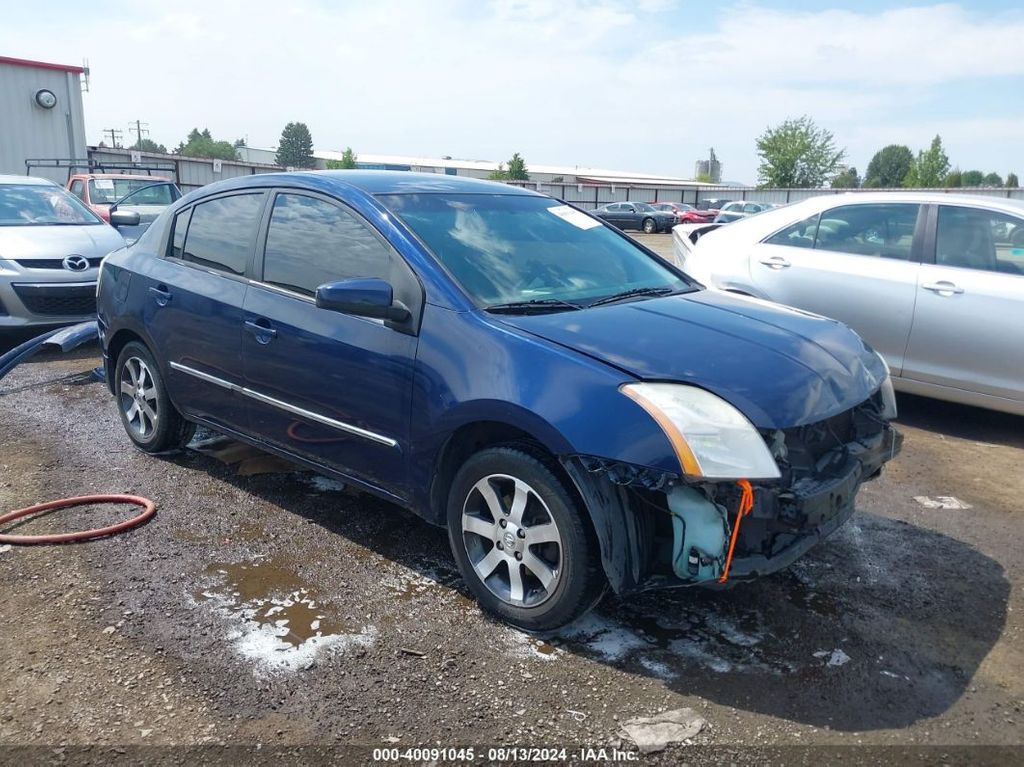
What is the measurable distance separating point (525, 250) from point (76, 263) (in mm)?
6097

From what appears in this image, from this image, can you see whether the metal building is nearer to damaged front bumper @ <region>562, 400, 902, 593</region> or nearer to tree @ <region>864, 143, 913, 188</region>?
damaged front bumper @ <region>562, 400, 902, 593</region>

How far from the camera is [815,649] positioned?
312 centimetres

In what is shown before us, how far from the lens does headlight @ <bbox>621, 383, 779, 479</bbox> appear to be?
2.78m

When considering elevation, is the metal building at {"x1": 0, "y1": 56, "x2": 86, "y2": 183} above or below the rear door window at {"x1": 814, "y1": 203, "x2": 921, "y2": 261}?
above

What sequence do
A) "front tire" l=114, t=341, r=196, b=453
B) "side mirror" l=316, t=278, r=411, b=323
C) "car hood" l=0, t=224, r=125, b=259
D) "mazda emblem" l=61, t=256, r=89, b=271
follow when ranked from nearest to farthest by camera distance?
"side mirror" l=316, t=278, r=411, b=323 → "front tire" l=114, t=341, r=196, b=453 → "car hood" l=0, t=224, r=125, b=259 → "mazda emblem" l=61, t=256, r=89, b=271

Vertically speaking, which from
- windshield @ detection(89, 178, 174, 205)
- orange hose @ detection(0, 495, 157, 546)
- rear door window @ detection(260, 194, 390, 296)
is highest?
windshield @ detection(89, 178, 174, 205)

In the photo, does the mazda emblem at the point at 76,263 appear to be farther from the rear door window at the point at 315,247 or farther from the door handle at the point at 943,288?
the door handle at the point at 943,288

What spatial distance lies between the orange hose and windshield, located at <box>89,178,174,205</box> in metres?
10.1

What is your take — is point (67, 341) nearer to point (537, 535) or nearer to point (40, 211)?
point (40, 211)

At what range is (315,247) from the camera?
3.99 metres

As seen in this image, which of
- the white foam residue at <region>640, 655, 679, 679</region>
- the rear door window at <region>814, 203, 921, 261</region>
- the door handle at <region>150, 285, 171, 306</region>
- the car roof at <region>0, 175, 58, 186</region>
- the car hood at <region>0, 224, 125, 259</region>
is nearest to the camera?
the white foam residue at <region>640, 655, 679, 679</region>

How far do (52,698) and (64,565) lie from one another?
106 cm

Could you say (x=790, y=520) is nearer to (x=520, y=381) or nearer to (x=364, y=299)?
(x=520, y=381)

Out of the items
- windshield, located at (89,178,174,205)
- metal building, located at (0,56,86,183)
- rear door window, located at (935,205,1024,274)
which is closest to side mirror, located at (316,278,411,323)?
rear door window, located at (935,205,1024,274)
